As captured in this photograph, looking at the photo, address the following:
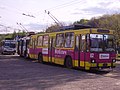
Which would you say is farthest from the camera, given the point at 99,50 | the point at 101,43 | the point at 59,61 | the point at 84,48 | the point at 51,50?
the point at 51,50

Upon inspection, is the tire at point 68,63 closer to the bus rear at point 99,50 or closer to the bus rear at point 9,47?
the bus rear at point 99,50

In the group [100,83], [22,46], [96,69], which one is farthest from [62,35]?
[22,46]

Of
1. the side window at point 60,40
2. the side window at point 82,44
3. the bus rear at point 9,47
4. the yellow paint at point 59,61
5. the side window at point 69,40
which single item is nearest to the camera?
the side window at point 82,44

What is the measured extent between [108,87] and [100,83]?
1.12 meters

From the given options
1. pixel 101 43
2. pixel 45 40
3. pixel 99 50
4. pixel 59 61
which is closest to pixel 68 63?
pixel 59 61

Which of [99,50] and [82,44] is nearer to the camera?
[99,50]

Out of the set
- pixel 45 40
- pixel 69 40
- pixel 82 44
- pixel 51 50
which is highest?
pixel 45 40

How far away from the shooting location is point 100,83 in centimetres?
1343

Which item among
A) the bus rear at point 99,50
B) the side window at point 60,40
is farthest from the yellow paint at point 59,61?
the bus rear at point 99,50

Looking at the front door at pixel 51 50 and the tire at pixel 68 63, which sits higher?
the front door at pixel 51 50

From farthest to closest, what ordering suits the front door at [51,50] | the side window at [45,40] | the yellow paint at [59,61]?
the side window at [45,40], the front door at [51,50], the yellow paint at [59,61]

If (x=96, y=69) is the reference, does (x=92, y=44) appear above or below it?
above

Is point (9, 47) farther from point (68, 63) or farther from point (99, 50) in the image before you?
point (99, 50)

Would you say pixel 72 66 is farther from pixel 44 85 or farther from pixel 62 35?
pixel 44 85
